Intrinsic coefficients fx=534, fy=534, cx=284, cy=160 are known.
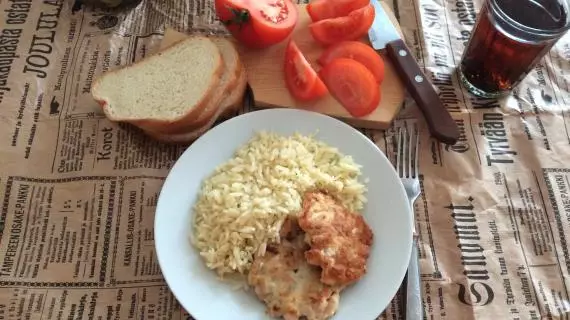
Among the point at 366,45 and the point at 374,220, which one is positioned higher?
the point at 366,45

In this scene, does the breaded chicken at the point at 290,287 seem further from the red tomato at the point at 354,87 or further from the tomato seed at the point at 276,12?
the tomato seed at the point at 276,12

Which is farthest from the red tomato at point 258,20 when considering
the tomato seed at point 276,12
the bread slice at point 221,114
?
the bread slice at point 221,114

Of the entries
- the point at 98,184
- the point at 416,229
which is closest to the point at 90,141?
the point at 98,184

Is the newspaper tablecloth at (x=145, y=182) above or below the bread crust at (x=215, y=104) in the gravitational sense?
below

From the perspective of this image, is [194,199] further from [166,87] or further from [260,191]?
[166,87]

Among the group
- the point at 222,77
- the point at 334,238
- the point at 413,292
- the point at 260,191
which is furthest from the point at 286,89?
the point at 413,292

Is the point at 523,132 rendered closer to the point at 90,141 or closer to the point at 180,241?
the point at 180,241
